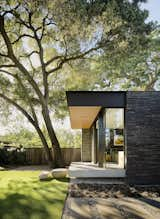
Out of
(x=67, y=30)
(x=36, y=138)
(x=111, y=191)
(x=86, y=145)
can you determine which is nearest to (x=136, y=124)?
(x=111, y=191)

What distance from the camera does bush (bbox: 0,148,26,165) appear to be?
56.6 feet

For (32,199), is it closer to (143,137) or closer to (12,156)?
(143,137)

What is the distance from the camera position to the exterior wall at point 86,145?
1723 cm

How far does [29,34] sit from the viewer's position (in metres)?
15.1

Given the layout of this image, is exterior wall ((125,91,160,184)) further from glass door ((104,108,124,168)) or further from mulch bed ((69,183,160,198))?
glass door ((104,108,124,168))

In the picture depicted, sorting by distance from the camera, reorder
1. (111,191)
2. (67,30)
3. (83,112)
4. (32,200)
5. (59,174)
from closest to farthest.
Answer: (32,200) < (111,191) < (59,174) < (83,112) < (67,30)

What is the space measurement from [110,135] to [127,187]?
243cm

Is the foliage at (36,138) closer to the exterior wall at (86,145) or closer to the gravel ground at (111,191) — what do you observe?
the exterior wall at (86,145)

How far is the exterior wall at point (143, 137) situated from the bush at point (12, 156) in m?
10.3

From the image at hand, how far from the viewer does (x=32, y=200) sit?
6570 mm

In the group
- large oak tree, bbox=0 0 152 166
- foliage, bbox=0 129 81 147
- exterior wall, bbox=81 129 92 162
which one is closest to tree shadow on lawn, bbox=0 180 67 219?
large oak tree, bbox=0 0 152 166

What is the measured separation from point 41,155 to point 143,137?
10695 mm

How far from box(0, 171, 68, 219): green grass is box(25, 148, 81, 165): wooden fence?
30.1 feet

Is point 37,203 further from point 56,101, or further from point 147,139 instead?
point 56,101
